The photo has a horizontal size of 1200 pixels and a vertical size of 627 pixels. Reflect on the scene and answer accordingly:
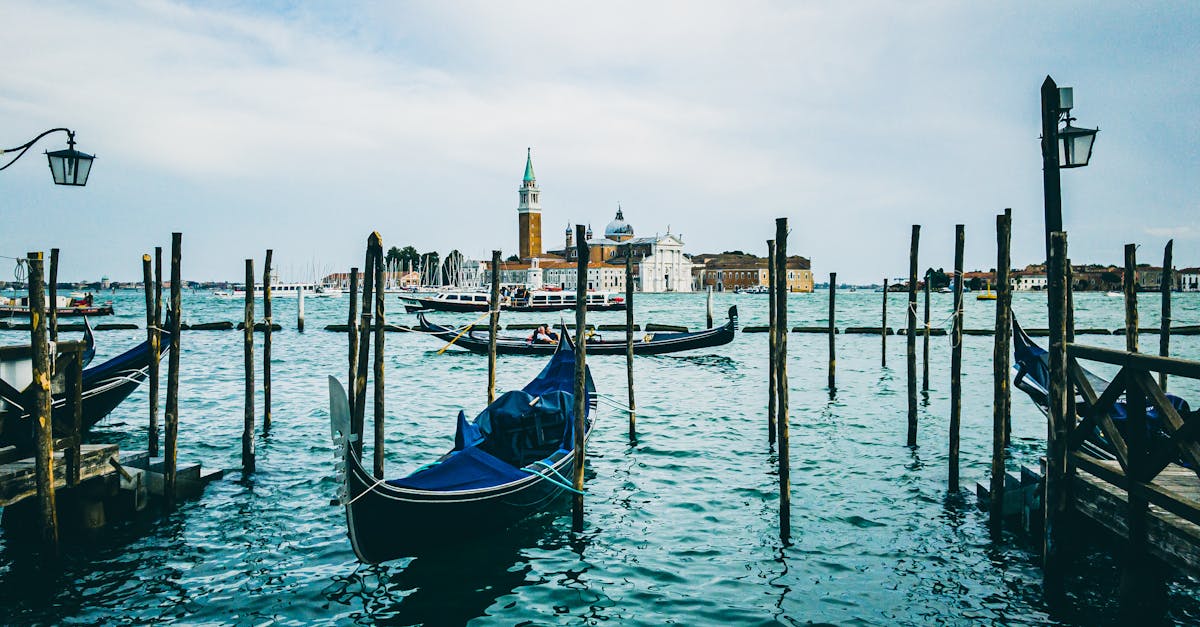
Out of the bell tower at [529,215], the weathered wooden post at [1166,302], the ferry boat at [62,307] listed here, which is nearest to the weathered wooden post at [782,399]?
the weathered wooden post at [1166,302]

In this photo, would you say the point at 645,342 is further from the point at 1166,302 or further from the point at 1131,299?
the point at 1131,299

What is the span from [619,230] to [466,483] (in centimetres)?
10255

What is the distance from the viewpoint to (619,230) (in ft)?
351

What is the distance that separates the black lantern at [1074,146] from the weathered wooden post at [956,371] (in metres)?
2.56

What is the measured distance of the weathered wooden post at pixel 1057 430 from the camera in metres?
4.18

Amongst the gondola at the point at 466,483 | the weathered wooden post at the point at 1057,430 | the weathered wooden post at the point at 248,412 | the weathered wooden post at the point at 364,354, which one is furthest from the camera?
the weathered wooden post at the point at 248,412

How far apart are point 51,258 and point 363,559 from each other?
9.04 m

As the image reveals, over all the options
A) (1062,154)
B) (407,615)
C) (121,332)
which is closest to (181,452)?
(407,615)

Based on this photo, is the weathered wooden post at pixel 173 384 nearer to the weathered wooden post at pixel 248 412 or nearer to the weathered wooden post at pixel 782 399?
the weathered wooden post at pixel 248 412

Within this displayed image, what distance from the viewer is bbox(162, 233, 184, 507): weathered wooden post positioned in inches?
239

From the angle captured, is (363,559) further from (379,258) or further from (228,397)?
(228,397)

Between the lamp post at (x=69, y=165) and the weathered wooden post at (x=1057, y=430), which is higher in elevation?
the lamp post at (x=69, y=165)

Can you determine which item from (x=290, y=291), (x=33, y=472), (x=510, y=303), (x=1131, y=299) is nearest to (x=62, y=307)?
(x=510, y=303)

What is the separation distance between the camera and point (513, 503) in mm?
5621
